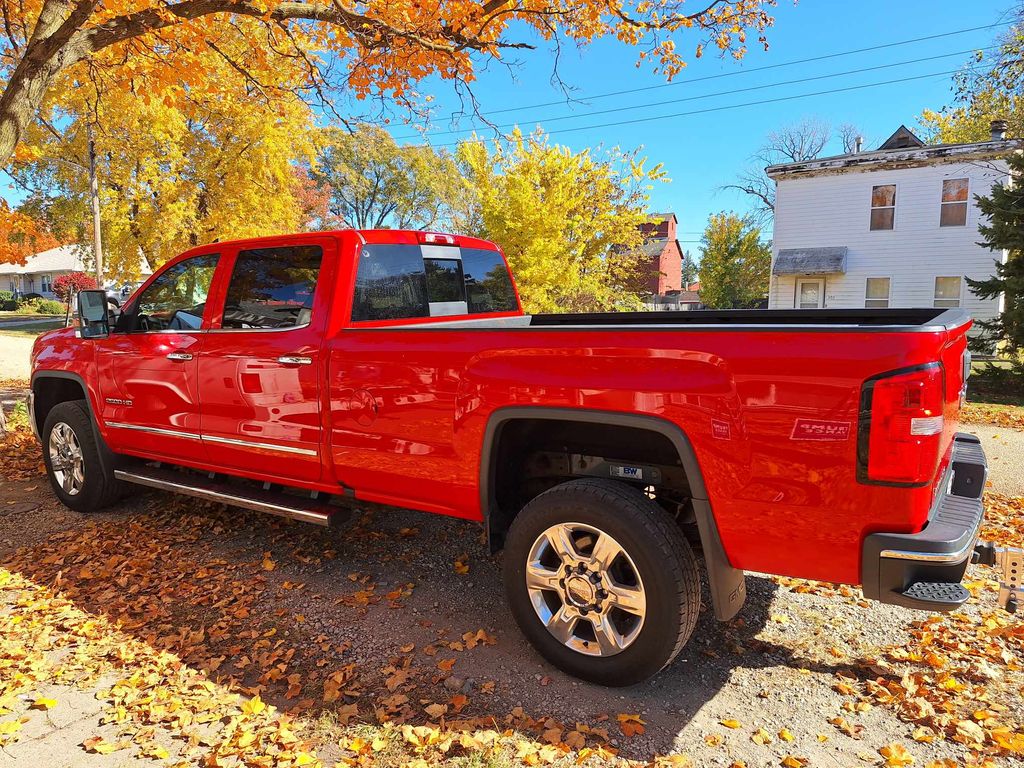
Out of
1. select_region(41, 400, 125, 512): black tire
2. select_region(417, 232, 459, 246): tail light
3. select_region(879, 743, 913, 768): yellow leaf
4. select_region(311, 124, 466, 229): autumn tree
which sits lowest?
select_region(879, 743, 913, 768): yellow leaf

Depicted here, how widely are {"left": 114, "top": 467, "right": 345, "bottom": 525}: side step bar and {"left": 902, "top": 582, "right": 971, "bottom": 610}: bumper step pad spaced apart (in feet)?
9.15

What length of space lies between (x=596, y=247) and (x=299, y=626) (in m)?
15.1

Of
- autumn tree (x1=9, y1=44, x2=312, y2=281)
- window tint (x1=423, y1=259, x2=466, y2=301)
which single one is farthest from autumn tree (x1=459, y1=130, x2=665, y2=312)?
window tint (x1=423, y1=259, x2=466, y2=301)

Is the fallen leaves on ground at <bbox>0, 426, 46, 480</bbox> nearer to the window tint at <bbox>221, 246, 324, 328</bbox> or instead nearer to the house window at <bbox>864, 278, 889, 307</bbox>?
the window tint at <bbox>221, 246, 324, 328</bbox>

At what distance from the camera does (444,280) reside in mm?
4562

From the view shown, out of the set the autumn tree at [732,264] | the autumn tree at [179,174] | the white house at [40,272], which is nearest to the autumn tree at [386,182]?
the autumn tree at [732,264]

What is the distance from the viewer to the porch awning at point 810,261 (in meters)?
20.5

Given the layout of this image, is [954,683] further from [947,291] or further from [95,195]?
[947,291]

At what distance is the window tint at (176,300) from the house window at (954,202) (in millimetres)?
21114

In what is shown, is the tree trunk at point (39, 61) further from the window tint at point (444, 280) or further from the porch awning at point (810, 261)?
the porch awning at point (810, 261)

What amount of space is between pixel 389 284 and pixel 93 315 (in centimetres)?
226

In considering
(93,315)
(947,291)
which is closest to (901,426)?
(93,315)

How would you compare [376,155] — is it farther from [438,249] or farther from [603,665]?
[603,665]

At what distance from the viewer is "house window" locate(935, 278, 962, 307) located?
1938 centimetres
